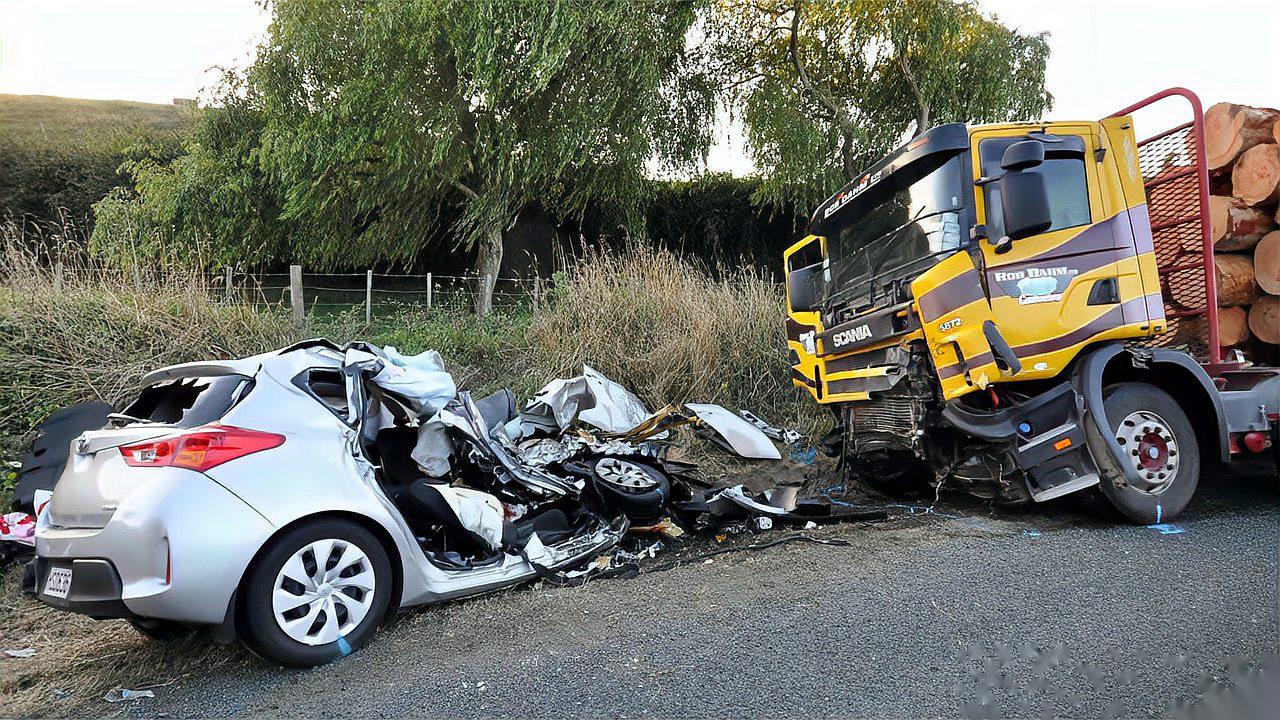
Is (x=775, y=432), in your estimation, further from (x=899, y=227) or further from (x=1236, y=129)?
(x=1236, y=129)

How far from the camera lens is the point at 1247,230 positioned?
6535mm

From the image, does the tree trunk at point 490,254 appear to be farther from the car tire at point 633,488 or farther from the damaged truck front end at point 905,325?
the car tire at point 633,488

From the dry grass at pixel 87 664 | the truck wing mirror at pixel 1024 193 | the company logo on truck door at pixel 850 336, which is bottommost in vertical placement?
the dry grass at pixel 87 664

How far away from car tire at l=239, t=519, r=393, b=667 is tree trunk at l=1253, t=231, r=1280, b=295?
7254mm

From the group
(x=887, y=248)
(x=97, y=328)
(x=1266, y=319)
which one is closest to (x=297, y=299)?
(x=97, y=328)

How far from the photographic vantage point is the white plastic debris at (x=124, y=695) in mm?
3252

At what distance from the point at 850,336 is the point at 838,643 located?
306 centimetres

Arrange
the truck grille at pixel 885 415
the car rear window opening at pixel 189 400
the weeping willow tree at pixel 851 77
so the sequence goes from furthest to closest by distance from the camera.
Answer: the weeping willow tree at pixel 851 77 → the truck grille at pixel 885 415 → the car rear window opening at pixel 189 400

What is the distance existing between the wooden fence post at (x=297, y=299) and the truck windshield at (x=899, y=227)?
20.3 ft

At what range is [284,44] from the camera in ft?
45.9

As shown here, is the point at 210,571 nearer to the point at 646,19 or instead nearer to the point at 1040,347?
the point at 1040,347

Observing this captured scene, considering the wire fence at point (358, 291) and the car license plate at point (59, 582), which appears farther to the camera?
the wire fence at point (358, 291)

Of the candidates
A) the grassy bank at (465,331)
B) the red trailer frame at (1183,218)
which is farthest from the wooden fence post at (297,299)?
the red trailer frame at (1183,218)

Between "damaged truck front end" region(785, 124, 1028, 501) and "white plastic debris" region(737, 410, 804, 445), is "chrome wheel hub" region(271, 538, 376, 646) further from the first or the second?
"white plastic debris" region(737, 410, 804, 445)
